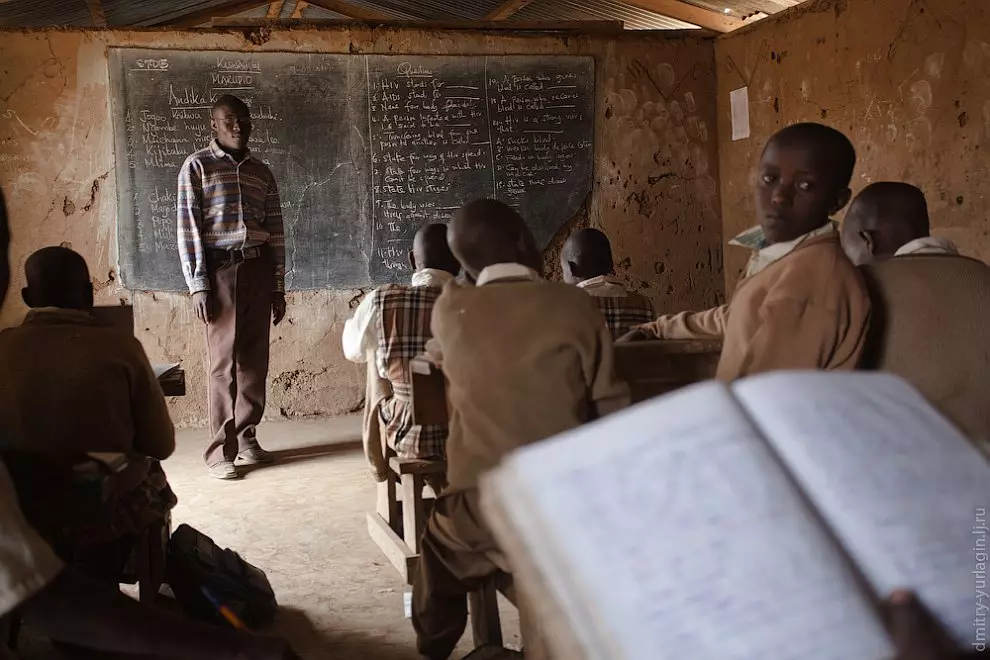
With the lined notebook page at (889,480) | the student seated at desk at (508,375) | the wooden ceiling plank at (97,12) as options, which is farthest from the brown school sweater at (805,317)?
the wooden ceiling plank at (97,12)

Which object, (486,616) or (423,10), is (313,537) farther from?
(423,10)

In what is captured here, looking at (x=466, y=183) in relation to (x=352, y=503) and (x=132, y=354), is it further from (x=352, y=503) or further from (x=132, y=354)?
(x=132, y=354)

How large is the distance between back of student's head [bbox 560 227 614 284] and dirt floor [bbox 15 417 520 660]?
1.13 meters

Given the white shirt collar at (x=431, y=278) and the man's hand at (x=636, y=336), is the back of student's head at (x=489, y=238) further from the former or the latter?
the white shirt collar at (x=431, y=278)

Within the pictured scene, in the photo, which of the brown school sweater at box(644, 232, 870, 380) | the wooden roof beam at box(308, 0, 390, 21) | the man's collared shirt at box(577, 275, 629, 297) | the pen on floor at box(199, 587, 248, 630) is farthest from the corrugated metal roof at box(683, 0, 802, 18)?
the pen on floor at box(199, 587, 248, 630)

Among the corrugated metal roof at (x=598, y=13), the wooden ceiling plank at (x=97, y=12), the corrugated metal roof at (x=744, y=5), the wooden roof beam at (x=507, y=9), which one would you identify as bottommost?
the corrugated metal roof at (x=744, y=5)

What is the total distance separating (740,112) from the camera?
217 inches

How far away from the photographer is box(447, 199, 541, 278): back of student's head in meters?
1.89

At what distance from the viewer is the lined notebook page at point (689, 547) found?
737 mm

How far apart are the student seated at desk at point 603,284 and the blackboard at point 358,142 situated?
2.21 m

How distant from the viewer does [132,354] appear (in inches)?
78.8

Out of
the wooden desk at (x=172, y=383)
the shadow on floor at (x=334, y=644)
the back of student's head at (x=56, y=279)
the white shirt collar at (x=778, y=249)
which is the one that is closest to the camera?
the white shirt collar at (x=778, y=249)

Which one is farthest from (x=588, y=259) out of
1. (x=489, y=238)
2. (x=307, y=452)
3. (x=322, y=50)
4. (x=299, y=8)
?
(x=299, y=8)

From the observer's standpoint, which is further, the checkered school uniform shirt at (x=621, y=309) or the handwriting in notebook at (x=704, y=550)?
the checkered school uniform shirt at (x=621, y=309)
